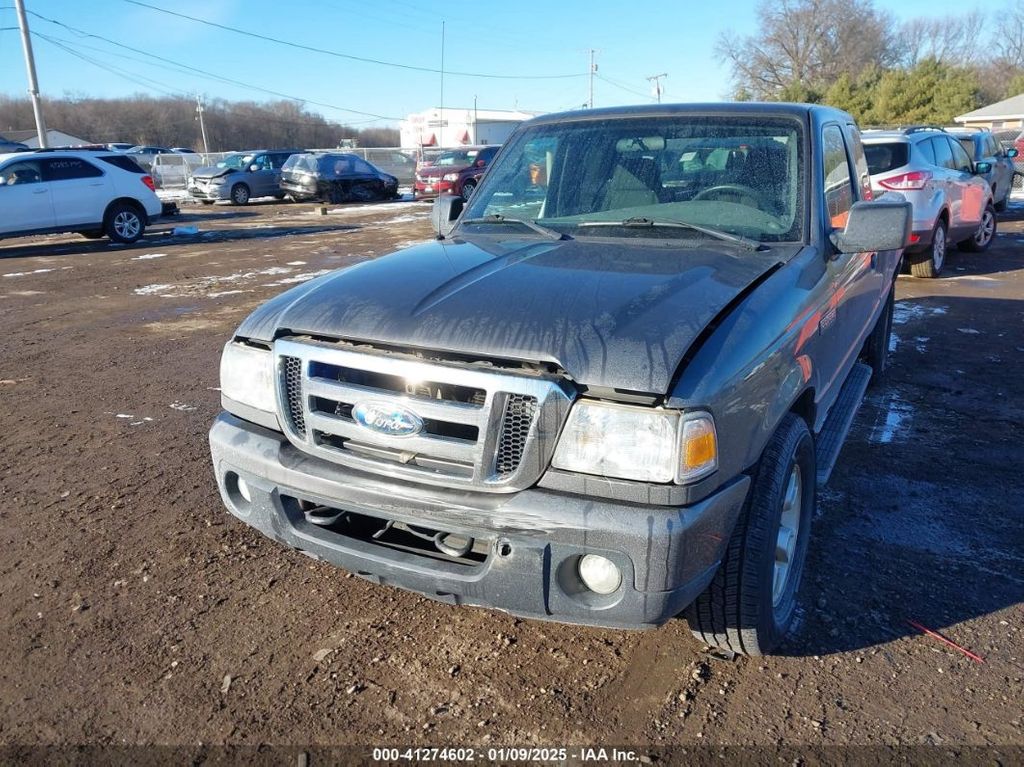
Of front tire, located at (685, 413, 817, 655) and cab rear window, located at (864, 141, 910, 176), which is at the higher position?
cab rear window, located at (864, 141, 910, 176)

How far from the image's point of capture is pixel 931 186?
30.7 ft

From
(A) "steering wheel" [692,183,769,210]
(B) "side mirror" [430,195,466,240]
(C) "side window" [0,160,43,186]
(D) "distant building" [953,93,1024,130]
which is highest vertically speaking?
(D) "distant building" [953,93,1024,130]

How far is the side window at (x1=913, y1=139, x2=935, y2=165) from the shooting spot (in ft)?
31.6

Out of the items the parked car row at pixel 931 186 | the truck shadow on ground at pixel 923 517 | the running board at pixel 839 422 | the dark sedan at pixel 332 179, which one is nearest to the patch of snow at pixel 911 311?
the parked car row at pixel 931 186

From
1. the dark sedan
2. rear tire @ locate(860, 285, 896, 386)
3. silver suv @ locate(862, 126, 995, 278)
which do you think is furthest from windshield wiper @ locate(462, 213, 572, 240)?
the dark sedan

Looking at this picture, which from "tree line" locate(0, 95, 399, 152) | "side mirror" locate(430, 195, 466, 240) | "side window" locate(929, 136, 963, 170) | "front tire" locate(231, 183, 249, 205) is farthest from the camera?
"tree line" locate(0, 95, 399, 152)

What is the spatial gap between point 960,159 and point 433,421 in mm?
11193

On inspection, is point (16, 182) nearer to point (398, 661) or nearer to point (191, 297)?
point (191, 297)

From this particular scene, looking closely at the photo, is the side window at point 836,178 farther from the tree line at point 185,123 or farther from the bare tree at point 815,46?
the tree line at point 185,123

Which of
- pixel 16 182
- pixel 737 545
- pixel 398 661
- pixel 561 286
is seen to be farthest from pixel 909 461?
pixel 16 182

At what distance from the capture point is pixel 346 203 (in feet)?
83.2

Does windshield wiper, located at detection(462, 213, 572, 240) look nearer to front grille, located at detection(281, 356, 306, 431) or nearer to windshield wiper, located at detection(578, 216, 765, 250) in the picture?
windshield wiper, located at detection(578, 216, 765, 250)

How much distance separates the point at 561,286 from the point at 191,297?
8.29 metres

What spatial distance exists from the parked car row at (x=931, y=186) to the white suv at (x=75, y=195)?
13.0 metres
